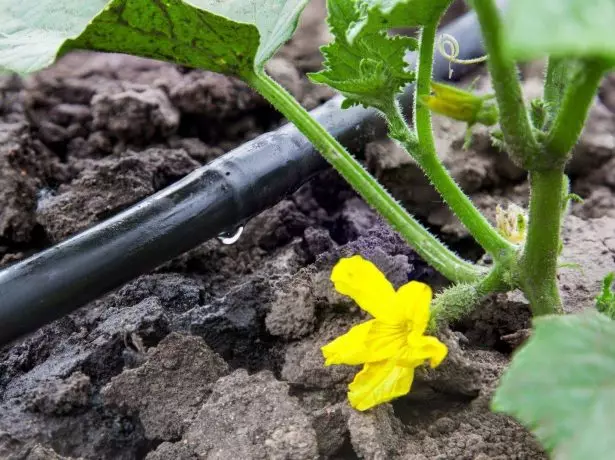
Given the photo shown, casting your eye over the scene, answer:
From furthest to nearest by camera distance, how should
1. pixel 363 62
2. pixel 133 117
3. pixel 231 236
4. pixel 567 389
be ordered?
1. pixel 133 117
2. pixel 231 236
3. pixel 363 62
4. pixel 567 389

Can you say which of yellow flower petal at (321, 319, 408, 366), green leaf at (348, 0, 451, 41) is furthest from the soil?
green leaf at (348, 0, 451, 41)

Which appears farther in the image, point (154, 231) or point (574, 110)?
point (154, 231)

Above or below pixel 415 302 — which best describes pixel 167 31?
above

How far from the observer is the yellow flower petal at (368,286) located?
3.34 ft

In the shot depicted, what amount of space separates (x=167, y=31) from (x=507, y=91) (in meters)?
0.58

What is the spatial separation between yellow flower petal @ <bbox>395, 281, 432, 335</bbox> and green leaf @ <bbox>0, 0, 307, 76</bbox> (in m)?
0.48

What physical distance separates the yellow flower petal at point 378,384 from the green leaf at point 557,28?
629 millimetres

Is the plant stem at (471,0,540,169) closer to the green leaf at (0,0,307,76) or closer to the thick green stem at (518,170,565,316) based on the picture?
the thick green stem at (518,170,565,316)

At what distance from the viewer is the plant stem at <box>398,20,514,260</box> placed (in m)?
1.13

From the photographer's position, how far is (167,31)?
118cm

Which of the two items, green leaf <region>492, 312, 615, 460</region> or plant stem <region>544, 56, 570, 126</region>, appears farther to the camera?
plant stem <region>544, 56, 570, 126</region>

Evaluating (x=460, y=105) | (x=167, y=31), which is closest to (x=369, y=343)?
(x=460, y=105)

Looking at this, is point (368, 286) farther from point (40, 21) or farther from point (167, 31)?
point (40, 21)

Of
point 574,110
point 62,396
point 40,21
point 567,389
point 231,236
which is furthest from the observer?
point 231,236
